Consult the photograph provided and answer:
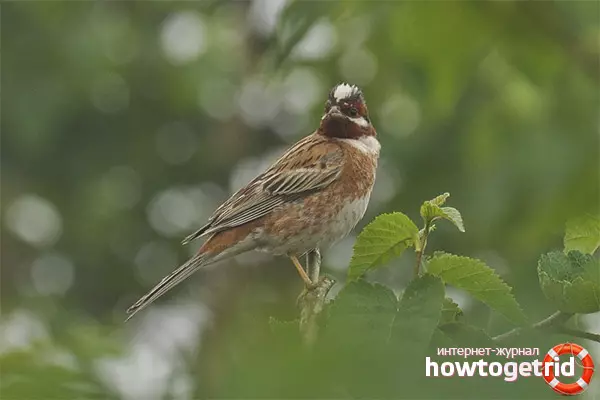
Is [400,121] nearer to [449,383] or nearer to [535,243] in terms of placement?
[535,243]

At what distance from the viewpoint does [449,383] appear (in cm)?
156

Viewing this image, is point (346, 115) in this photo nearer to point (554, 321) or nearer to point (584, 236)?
point (584, 236)

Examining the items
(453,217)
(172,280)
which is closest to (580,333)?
(453,217)

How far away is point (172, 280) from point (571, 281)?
65.3 inches

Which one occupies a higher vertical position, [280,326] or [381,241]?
[381,241]

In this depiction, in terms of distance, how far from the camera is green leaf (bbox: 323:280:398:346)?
1819 millimetres

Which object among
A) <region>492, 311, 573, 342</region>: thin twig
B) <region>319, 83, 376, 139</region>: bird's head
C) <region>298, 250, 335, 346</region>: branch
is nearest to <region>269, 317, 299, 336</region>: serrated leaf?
<region>298, 250, 335, 346</region>: branch

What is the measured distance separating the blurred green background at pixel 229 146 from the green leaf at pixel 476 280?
14 centimetres

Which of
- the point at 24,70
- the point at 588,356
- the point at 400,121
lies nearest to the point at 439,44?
the point at 588,356

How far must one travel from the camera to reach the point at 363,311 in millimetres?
1930

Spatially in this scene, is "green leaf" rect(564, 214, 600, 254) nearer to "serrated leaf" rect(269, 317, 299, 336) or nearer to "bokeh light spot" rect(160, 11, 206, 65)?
"serrated leaf" rect(269, 317, 299, 336)

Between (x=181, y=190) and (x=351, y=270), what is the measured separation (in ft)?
27.1

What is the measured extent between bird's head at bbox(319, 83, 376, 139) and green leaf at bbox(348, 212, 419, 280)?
1.35m

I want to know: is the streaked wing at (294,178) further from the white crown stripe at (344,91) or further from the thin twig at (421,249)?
the thin twig at (421,249)
